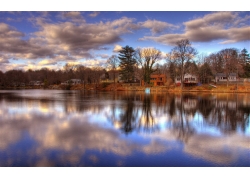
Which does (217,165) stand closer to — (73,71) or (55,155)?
(55,155)

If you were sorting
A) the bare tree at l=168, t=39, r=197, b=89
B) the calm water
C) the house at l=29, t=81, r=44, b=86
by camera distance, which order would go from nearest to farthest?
the calm water < the bare tree at l=168, t=39, r=197, b=89 < the house at l=29, t=81, r=44, b=86

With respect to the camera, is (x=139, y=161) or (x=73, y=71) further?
(x=73, y=71)

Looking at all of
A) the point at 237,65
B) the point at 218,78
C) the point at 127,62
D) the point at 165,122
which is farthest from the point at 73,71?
the point at 165,122

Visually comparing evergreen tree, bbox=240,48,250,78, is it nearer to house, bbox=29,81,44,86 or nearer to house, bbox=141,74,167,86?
house, bbox=141,74,167,86

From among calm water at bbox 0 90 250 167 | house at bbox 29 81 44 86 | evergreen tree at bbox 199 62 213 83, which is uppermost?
evergreen tree at bbox 199 62 213 83

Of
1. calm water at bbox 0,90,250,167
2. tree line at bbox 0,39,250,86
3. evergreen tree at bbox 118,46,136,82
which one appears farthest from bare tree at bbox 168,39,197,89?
calm water at bbox 0,90,250,167

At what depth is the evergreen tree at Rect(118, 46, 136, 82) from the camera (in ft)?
229

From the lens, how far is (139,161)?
652cm

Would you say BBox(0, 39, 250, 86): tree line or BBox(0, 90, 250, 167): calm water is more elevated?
BBox(0, 39, 250, 86): tree line

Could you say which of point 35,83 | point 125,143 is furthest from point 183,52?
point 35,83

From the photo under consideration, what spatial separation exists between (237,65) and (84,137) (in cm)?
5548

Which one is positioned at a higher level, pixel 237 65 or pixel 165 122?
pixel 237 65

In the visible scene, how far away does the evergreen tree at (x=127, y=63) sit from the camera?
69.7 meters

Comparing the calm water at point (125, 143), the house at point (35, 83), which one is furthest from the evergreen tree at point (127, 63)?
the house at point (35, 83)
